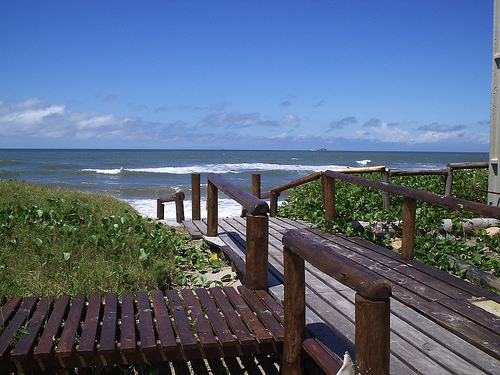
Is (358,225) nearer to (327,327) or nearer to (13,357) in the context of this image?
(327,327)

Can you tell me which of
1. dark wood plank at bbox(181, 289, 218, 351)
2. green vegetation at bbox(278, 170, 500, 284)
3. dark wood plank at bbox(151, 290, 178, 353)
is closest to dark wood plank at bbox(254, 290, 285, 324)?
dark wood plank at bbox(181, 289, 218, 351)

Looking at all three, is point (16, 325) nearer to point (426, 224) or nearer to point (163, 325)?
point (163, 325)

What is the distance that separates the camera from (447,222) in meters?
6.84

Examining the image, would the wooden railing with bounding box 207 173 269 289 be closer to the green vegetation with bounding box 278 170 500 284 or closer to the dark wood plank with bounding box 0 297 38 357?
the dark wood plank with bounding box 0 297 38 357

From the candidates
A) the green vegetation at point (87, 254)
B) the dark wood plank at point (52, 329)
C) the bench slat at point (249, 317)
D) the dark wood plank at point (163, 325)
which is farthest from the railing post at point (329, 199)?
the dark wood plank at point (52, 329)

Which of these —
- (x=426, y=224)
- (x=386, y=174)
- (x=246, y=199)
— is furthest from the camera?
(x=386, y=174)

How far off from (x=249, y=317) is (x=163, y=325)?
67cm

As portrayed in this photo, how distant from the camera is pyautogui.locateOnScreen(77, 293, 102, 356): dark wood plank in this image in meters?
2.88

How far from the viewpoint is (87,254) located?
5062 millimetres

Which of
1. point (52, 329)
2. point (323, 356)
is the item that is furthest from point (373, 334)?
point (52, 329)

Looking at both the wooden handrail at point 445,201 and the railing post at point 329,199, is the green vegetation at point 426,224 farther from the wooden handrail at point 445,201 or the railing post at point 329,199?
the wooden handrail at point 445,201

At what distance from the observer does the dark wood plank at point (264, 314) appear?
3.13 m

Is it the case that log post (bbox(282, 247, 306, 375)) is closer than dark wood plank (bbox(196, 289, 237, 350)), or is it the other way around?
log post (bbox(282, 247, 306, 375))

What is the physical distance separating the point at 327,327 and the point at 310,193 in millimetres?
7479
